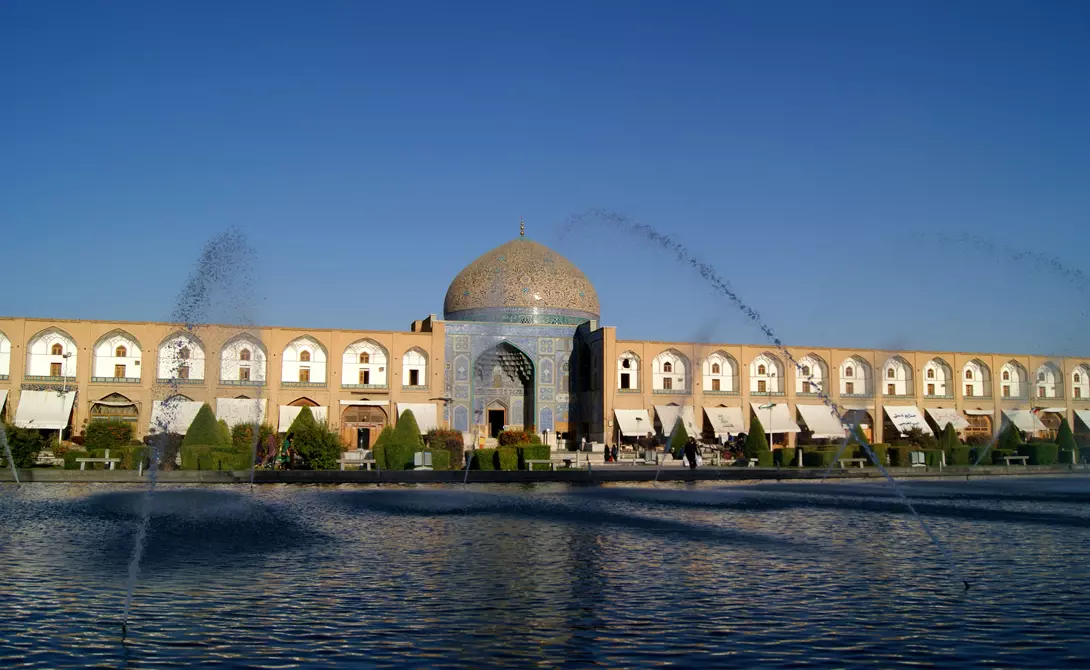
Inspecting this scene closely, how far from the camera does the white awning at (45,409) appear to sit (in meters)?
30.5

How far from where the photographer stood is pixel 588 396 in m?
36.0

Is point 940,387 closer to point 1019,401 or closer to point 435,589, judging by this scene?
point 1019,401

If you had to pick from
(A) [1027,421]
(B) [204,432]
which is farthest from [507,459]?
(A) [1027,421]

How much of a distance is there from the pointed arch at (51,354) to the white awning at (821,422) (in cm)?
2342

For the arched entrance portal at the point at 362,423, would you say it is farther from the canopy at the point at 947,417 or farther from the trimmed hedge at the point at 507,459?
the canopy at the point at 947,417

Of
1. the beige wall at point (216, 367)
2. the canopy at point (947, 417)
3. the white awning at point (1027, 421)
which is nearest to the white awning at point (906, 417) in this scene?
the canopy at point (947, 417)

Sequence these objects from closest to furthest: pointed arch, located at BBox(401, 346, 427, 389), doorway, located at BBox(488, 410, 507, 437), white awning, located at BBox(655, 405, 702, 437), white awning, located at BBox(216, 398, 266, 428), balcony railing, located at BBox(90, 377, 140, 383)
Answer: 1. balcony railing, located at BBox(90, 377, 140, 383)
2. white awning, located at BBox(216, 398, 266, 428)
3. pointed arch, located at BBox(401, 346, 427, 389)
4. white awning, located at BBox(655, 405, 702, 437)
5. doorway, located at BBox(488, 410, 507, 437)

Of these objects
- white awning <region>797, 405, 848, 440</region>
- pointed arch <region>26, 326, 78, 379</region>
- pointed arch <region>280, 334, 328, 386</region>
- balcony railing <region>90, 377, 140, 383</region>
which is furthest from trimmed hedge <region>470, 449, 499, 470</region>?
white awning <region>797, 405, 848, 440</region>

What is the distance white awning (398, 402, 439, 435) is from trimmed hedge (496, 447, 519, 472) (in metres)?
11.4

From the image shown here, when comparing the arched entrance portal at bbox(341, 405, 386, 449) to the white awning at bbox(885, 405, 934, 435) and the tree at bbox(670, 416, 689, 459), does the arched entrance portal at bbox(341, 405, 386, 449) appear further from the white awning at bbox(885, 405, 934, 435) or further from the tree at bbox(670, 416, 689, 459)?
the white awning at bbox(885, 405, 934, 435)

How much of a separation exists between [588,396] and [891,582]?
2896 centimetres

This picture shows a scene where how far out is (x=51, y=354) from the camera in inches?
1254

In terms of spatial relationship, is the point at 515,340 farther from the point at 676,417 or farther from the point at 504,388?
the point at 676,417

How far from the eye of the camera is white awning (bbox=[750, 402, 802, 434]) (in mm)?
36438
